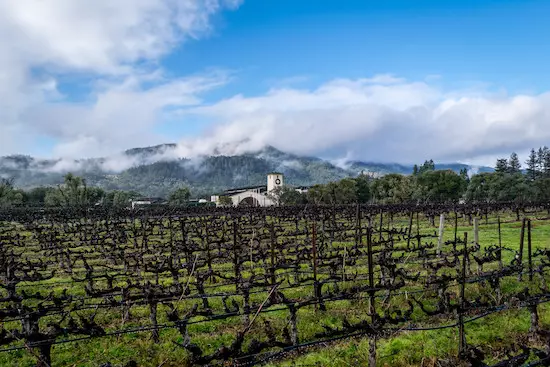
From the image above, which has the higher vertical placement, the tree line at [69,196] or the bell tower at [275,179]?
the bell tower at [275,179]

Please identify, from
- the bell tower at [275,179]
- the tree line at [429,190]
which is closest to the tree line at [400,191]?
the tree line at [429,190]

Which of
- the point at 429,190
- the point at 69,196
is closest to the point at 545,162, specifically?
the point at 429,190

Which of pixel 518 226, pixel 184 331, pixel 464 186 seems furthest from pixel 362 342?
pixel 464 186

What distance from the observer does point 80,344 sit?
10.6 m

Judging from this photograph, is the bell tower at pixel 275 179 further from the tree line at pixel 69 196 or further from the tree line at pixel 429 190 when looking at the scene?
the tree line at pixel 69 196

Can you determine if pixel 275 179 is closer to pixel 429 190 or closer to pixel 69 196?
pixel 429 190

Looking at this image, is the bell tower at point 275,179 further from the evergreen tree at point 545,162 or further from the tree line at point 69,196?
the evergreen tree at point 545,162

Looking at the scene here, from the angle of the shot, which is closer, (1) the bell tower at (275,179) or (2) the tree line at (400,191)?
(2) the tree line at (400,191)

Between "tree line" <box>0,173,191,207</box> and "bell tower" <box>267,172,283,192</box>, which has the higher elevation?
"bell tower" <box>267,172,283,192</box>

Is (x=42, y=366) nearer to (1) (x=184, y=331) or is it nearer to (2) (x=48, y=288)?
(1) (x=184, y=331)

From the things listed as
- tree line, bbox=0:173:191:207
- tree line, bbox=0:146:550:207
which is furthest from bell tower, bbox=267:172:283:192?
tree line, bbox=0:173:191:207

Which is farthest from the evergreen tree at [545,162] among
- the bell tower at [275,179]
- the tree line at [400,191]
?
the bell tower at [275,179]

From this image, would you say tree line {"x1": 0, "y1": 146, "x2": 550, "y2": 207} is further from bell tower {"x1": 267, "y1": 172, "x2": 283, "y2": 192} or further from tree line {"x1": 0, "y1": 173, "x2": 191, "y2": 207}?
bell tower {"x1": 267, "y1": 172, "x2": 283, "y2": 192}

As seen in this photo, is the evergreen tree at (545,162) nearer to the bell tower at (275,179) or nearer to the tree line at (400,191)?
the tree line at (400,191)
